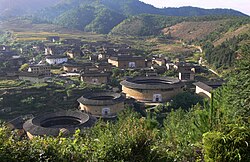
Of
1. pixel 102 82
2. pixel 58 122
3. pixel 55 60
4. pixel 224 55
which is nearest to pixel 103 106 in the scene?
pixel 58 122

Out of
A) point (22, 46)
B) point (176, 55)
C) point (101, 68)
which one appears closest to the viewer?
point (101, 68)

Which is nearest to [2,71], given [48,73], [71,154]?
[48,73]

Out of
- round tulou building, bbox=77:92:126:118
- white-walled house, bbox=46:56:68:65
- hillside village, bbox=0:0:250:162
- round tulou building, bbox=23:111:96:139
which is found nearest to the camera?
hillside village, bbox=0:0:250:162

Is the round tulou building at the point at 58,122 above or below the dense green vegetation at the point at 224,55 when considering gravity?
below

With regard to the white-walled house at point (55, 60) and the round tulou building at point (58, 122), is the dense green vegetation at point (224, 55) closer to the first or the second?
the white-walled house at point (55, 60)

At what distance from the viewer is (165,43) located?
87562 millimetres

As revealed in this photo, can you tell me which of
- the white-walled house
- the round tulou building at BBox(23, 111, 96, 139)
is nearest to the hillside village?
the round tulou building at BBox(23, 111, 96, 139)

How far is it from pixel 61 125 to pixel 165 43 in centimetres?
6656

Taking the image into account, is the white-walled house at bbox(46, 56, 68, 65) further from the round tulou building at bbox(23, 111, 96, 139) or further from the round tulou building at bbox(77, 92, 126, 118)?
the round tulou building at bbox(23, 111, 96, 139)

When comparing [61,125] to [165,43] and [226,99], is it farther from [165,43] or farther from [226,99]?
[165,43]

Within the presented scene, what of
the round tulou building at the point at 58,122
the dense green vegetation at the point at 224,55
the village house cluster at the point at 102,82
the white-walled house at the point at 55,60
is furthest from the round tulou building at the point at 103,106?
the white-walled house at the point at 55,60

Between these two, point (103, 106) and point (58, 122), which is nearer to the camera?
point (58, 122)

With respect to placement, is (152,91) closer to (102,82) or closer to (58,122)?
(102,82)

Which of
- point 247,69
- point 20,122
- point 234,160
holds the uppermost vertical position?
point 247,69
